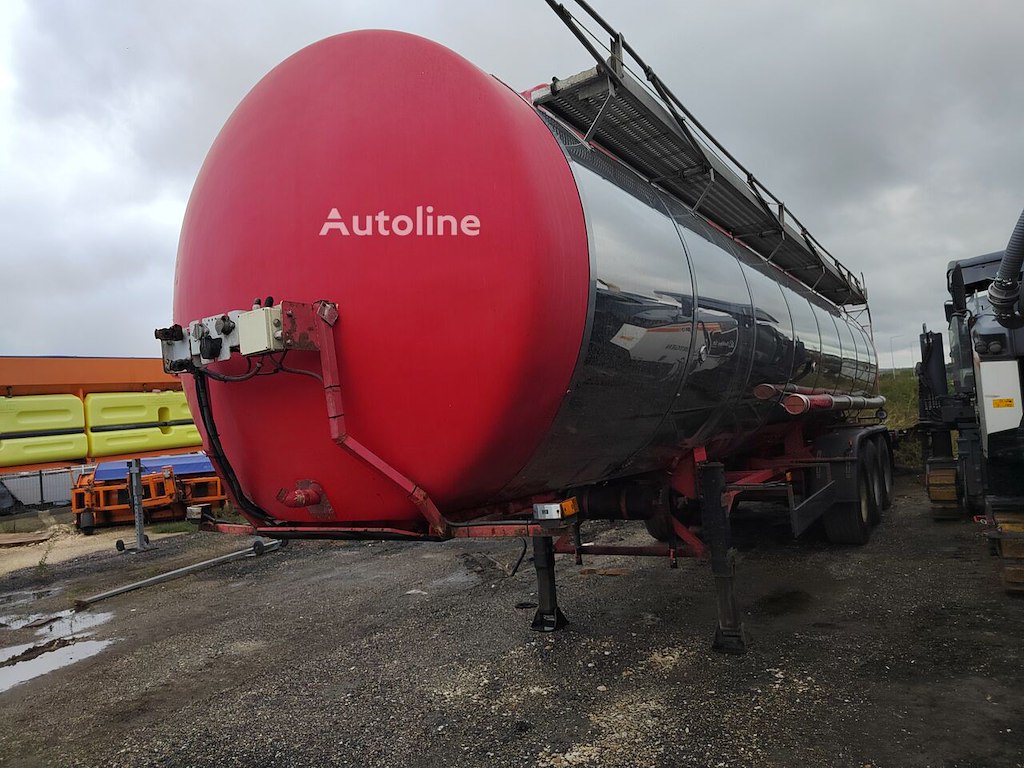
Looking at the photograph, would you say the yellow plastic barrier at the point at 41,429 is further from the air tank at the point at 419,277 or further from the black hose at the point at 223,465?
the black hose at the point at 223,465

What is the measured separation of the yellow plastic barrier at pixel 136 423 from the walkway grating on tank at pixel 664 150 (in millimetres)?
7287

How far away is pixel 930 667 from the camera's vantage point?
13.9 ft

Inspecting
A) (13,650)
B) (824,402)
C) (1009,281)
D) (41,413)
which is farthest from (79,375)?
(1009,281)

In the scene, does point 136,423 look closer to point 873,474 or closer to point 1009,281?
point 873,474

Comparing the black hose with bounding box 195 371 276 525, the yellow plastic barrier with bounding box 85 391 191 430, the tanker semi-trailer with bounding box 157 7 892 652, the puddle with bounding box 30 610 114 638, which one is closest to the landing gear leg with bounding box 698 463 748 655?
the tanker semi-trailer with bounding box 157 7 892 652

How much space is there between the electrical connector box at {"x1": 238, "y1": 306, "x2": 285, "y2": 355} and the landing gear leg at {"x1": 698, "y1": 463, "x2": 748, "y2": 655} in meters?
3.08

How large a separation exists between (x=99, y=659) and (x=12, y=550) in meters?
6.98

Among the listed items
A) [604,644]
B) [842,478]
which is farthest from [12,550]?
[842,478]

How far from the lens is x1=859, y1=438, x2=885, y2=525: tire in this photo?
26.9 feet

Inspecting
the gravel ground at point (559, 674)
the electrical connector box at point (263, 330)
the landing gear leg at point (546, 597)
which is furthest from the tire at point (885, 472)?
the electrical connector box at point (263, 330)

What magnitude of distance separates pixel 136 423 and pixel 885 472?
1059 cm

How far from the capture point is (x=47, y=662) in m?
5.46

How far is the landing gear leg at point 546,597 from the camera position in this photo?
5.23 m

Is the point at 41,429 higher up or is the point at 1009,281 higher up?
the point at 1009,281
